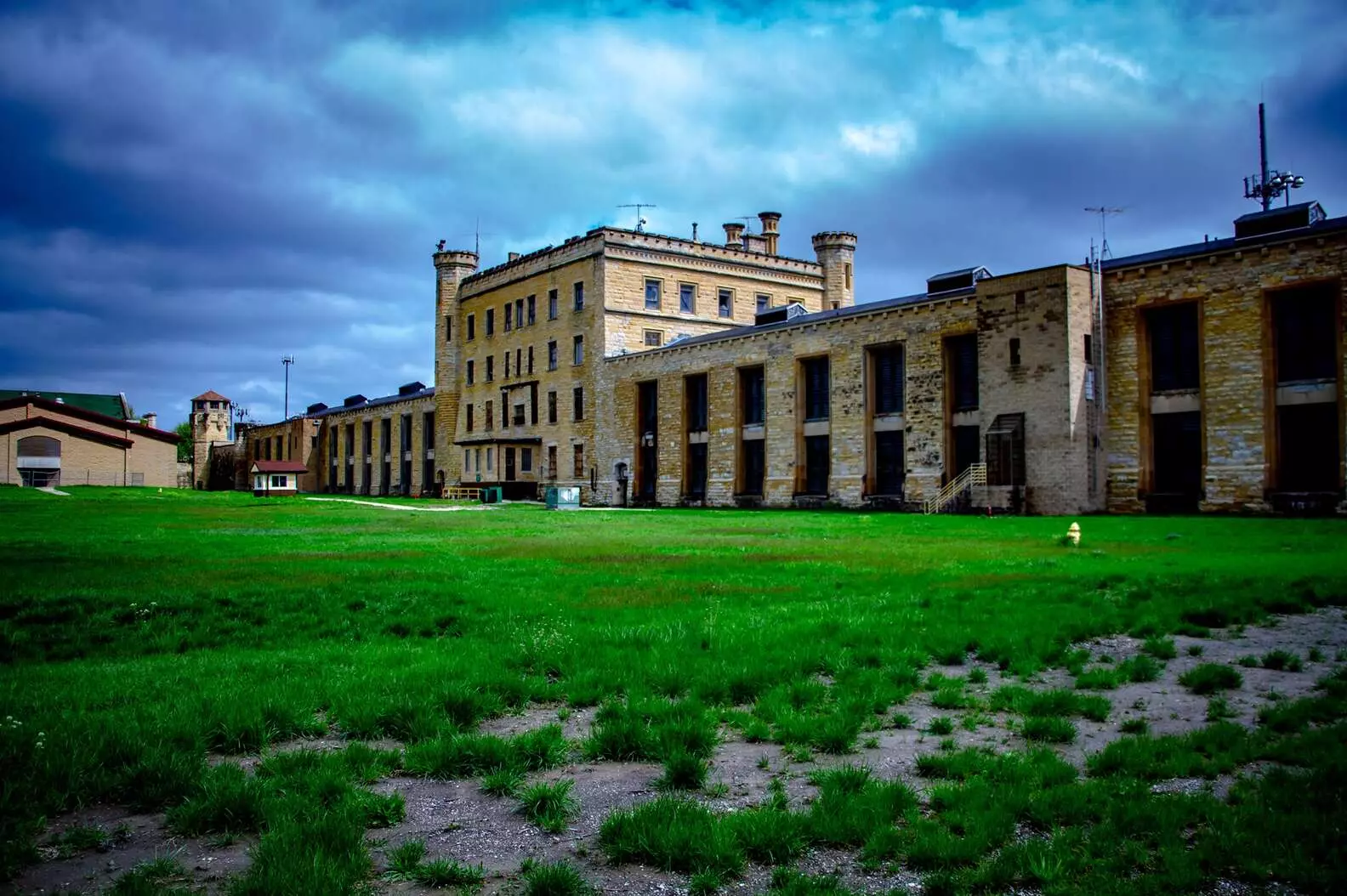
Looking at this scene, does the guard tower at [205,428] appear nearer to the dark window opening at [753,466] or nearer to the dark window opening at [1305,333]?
the dark window opening at [753,466]

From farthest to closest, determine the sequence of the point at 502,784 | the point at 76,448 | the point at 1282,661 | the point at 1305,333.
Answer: the point at 76,448 < the point at 1305,333 < the point at 1282,661 < the point at 502,784

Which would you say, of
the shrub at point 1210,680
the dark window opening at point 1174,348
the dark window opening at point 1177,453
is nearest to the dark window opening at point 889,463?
the dark window opening at point 1177,453

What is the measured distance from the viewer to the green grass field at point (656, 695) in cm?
475

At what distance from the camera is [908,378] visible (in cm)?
4272

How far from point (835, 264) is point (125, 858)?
68.1 meters

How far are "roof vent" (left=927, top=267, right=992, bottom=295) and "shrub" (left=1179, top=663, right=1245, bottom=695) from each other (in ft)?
118

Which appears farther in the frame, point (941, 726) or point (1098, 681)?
point (1098, 681)

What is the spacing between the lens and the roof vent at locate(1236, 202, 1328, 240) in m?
34.7

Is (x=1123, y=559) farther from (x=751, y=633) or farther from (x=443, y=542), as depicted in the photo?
(x=443, y=542)

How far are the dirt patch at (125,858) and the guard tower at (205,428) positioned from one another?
442 ft

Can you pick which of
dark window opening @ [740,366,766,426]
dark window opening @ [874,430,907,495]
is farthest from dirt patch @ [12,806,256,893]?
dark window opening @ [740,366,766,426]

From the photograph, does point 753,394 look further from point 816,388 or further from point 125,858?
point 125,858

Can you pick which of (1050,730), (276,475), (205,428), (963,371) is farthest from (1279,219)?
(205,428)

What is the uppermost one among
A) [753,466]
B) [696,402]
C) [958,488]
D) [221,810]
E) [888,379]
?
[888,379]
